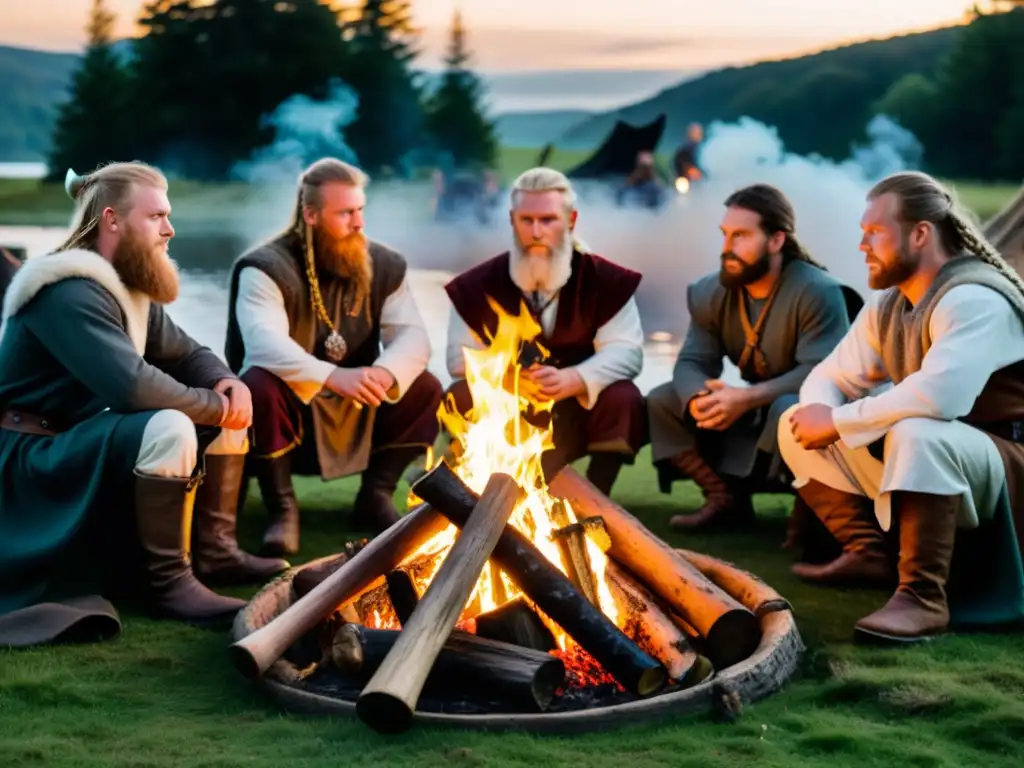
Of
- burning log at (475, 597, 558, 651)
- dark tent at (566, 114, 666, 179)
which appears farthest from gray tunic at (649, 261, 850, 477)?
dark tent at (566, 114, 666, 179)

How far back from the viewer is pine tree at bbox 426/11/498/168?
429 inches

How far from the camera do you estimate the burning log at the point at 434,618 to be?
3617 mm

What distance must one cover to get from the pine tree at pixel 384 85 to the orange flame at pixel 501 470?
591 cm

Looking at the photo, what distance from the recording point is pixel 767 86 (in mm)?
11250

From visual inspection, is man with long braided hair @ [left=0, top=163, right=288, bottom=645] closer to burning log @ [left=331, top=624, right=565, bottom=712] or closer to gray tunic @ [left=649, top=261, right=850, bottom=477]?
burning log @ [left=331, top=624, right=565, bottom=712]

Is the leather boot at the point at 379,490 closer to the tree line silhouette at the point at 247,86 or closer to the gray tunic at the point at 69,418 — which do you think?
the gray tunic at the point at 69,418

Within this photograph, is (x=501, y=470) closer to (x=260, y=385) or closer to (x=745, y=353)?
(x=260, y=385)

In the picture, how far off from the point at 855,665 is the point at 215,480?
256 cm

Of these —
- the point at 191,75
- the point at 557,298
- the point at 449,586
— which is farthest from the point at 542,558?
the point at 191,75

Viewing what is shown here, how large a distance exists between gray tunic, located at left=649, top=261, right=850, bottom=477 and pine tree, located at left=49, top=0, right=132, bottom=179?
576 cm

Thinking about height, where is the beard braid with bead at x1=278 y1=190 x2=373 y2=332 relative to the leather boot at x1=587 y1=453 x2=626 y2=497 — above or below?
above

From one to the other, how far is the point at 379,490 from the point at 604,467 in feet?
3.37

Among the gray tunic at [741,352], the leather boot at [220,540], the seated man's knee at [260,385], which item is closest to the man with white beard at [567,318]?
the gray tunic at [741,352]

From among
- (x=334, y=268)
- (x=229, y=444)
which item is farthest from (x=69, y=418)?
(x=334, y=268)
